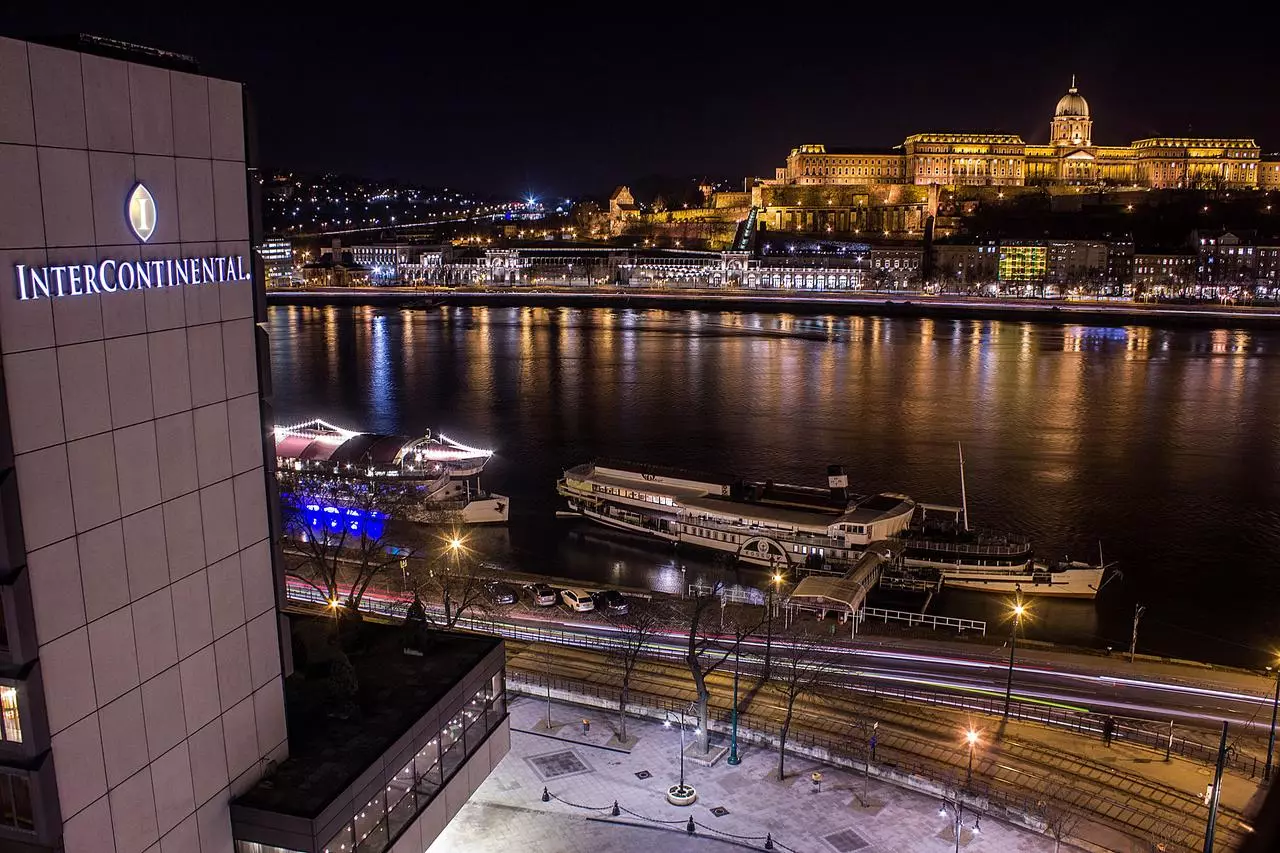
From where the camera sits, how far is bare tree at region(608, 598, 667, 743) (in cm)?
1351

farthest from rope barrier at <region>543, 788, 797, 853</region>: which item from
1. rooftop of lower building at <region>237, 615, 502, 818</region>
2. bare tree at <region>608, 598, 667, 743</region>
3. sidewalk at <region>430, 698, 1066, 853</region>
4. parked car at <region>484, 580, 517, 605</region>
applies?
parked car at <region>484, 580, 517, 605</region>

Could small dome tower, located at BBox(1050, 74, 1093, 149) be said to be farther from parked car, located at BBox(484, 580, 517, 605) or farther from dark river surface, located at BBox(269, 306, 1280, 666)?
parked car, located at BBox(484, 580, 517, 605)

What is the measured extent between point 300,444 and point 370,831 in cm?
2540

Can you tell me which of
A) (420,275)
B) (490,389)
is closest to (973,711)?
(490,389)

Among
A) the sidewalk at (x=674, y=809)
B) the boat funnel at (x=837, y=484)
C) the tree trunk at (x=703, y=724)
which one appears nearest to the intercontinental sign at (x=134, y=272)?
the sidewalk at (x=674, y=809)

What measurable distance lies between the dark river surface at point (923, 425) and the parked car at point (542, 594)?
10.5 ft

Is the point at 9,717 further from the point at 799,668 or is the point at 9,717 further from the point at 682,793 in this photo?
the point at 799,668

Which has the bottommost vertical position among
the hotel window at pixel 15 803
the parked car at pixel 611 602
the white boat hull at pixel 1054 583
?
the white boat hull at pixel 1054 583

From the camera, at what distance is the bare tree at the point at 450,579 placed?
17.9 meters

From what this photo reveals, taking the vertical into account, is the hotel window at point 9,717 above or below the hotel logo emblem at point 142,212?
below

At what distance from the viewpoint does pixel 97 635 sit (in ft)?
20.7

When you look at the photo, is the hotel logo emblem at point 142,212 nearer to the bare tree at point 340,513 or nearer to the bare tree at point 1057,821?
the bare tree at point 1057,821

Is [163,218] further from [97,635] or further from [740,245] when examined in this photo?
[740,245]

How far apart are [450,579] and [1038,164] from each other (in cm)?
11288
